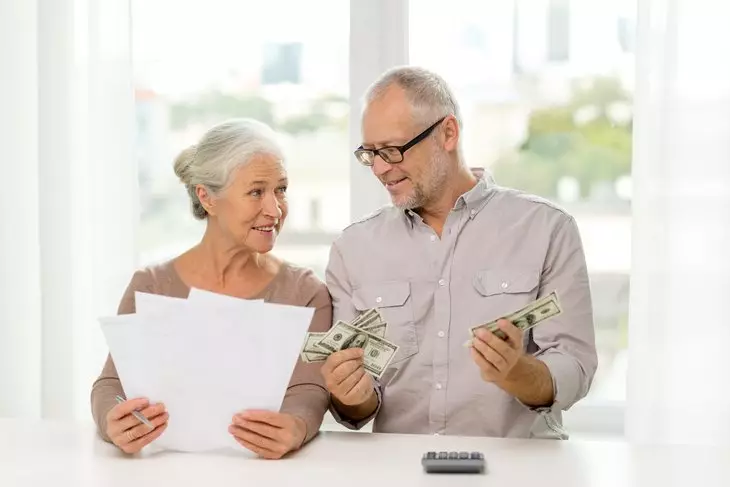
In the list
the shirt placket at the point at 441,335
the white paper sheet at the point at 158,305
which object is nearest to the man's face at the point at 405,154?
the shirt placket at the point at 441,335

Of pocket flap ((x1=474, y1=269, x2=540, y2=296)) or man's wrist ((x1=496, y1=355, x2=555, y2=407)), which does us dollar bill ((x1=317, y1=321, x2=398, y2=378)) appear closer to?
man's wrist ((x1=496, y1=355, x2=555, y2=407))

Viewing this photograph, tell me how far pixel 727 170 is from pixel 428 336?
1.28m

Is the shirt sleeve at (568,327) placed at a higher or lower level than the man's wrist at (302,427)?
higher

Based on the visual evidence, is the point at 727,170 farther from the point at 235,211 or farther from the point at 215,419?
the point at 215,419

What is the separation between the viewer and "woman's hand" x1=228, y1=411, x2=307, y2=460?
2066 millimetres

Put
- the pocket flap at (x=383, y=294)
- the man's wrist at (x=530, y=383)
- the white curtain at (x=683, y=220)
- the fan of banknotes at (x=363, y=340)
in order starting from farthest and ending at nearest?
1. the white curtain at (x=683, y=220)
2. the pocket flap at (x=383, y=294)
3. the man's wrist at (x=530, y=383)
4. the fan of banknotes at (x=363, y=340)

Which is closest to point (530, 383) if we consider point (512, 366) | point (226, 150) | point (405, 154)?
point (512, 366)

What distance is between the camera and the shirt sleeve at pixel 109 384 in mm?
2270

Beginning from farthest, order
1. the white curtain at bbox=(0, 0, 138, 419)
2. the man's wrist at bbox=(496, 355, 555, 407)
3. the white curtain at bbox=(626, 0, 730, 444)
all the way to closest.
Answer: the white curtain at bbox=(0, 0, 138, 419)
the white curtain at bbox=(626, 0, 730, 444)
the man's wrist at bbox=(496, 355, 555, 407)

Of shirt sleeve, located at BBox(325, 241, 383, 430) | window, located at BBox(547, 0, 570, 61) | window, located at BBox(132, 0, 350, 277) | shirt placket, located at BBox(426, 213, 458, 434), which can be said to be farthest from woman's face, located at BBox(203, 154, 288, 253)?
window, located at BBox(547, 0, 570, 61)

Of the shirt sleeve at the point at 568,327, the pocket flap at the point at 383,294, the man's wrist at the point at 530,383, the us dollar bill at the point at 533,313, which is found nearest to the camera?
the us dollar bill at the point at 533,313

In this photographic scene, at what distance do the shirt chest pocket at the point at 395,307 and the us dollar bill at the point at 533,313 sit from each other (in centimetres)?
55

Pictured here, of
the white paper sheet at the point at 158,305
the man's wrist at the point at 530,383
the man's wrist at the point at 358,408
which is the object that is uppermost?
the white paper sheet at the point at 158,305

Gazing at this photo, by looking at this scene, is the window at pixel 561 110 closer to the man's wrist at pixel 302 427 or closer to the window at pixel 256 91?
the window at pixel 256 91
